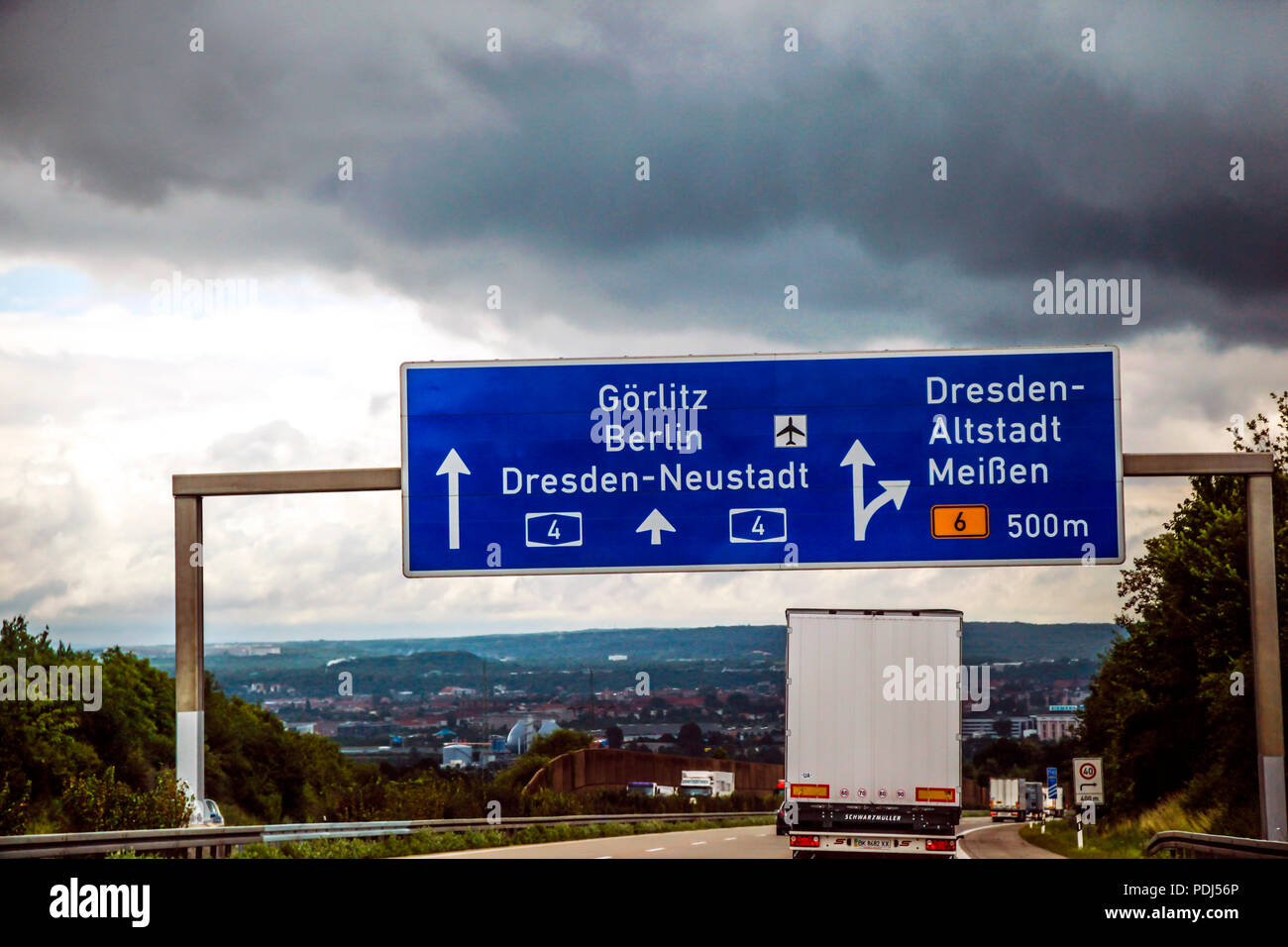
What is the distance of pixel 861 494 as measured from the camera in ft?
68.6

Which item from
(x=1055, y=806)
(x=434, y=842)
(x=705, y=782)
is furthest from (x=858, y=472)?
(x=1055, y=806)

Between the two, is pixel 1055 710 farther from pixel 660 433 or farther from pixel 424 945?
pixel 424 945

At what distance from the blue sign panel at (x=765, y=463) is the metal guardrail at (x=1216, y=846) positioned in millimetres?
3961

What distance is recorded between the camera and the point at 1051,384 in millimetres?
21141

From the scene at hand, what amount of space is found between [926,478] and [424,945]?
42.4 feet

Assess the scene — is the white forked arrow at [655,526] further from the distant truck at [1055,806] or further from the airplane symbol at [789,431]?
the distant truck at [1055,806]

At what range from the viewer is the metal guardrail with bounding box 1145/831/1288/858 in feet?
49.5

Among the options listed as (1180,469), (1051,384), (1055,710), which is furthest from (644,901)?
(1055,710)

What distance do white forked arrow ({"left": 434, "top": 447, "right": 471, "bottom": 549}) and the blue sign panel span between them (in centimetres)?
2

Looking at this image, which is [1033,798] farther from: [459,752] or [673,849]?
[673,849]

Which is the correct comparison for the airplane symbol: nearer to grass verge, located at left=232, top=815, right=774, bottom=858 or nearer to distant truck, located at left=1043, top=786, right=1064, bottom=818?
grass verge, located at left=232, top=815, right=774, bottom=858

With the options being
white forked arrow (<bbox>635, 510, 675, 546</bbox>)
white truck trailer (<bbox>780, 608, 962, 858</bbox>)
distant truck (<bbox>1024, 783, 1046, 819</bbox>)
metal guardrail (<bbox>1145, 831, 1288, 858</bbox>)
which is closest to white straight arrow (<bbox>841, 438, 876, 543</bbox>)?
white forked arrow (<bbox>635, 510, 675, 546</bbox>)

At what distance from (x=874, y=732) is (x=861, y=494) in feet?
15.7

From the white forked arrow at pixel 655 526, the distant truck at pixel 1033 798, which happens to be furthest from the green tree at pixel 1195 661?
the distant truck at pixel 1033 798
